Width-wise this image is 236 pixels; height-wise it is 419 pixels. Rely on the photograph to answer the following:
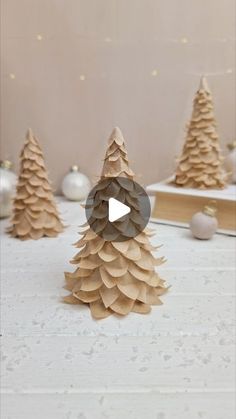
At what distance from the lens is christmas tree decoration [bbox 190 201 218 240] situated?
2.60ft

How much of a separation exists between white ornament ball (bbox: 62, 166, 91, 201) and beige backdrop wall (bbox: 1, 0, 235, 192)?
0.20 feet

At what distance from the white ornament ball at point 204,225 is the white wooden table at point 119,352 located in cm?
12

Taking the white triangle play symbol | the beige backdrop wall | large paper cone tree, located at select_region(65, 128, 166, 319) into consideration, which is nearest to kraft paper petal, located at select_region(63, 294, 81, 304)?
large paper cone tree, located at select_region(65, 128, 166, 319)

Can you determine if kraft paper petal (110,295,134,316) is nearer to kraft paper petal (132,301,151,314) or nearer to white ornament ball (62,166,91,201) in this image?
kraft paper petal (132,301,151,314)

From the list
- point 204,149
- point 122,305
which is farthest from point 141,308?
point 204,149

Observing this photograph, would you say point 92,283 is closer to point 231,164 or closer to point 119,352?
point 119,352

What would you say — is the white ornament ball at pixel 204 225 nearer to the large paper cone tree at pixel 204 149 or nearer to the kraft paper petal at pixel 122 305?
the large paper cone tree at pixel 204 149

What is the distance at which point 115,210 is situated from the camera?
56 centimetres

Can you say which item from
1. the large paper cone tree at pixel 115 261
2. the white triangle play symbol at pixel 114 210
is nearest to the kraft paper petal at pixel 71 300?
the large paper cone tree at pixel 115 261

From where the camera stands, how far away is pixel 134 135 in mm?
1062

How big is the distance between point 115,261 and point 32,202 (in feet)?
1.08

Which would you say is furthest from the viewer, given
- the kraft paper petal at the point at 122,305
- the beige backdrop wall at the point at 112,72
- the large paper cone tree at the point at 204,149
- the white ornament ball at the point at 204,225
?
the beige backdrop wall at the point at 112,72

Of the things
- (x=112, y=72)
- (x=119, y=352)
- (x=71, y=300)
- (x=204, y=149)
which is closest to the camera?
(x=119, y=352)

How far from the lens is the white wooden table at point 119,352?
0.40m
